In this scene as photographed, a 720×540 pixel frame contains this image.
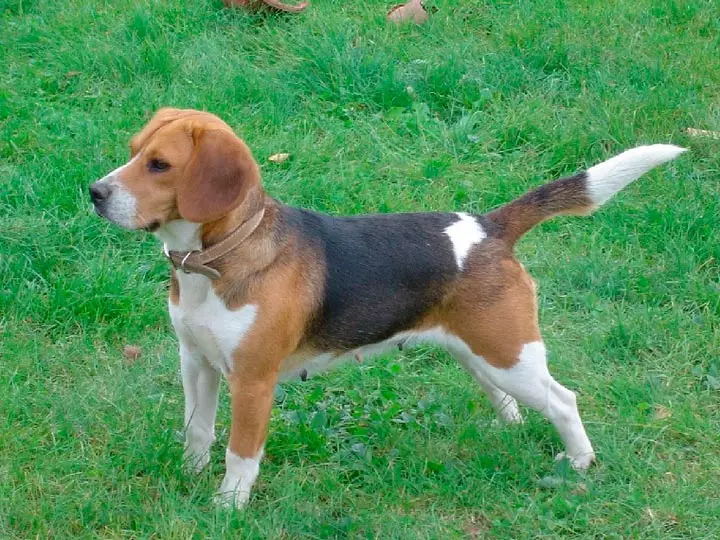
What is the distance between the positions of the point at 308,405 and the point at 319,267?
97 cm

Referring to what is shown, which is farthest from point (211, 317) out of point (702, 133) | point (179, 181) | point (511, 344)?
point (702, 133)

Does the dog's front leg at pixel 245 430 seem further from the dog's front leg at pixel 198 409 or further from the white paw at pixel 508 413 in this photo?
the white paw at pixel 508 413

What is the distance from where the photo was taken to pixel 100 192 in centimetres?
373

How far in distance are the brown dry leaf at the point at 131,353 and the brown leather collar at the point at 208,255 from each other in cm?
128

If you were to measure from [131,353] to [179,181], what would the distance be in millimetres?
1589

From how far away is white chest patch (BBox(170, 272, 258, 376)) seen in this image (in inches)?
155

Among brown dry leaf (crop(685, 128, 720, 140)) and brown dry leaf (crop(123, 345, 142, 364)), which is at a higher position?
brown dry leaf (crop(123, 345, 142, 364))

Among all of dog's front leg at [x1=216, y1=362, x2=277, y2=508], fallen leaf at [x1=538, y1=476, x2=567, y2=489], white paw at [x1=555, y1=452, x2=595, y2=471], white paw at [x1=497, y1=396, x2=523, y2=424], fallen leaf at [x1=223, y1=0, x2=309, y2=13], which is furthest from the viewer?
fallen leaf at [x1=223, y1=0, x2=309, y2=13]

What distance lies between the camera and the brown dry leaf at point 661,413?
482 centimetres

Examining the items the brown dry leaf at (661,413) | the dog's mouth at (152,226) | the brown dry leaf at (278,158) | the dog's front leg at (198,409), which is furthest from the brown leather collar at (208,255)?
the brown dry leaf at (278,158)

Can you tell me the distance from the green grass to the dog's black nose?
3.48 ft

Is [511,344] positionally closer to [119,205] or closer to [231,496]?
[231,496]

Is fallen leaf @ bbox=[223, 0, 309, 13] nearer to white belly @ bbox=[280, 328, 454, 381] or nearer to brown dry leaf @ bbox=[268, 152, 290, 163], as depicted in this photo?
brown dry leaf @ bbox=[268, 152, 290, 163]

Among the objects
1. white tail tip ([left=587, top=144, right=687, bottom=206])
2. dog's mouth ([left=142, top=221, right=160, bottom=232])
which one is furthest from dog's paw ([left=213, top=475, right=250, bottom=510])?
white tail tip ([left=587, top=144, right=687, bottom=206])
